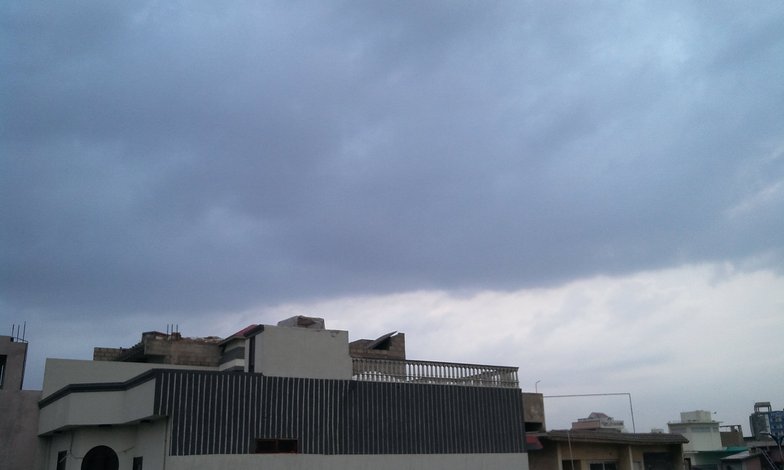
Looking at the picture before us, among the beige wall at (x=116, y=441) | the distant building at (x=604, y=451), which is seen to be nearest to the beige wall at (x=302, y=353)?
the beige wall at (x=116, y=441)

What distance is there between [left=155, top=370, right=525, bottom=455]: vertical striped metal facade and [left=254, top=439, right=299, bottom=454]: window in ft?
0.55

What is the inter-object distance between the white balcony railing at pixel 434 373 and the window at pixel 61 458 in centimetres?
1035

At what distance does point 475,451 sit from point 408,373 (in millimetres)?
4026

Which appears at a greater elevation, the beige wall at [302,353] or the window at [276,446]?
the beige wall at [302,353]

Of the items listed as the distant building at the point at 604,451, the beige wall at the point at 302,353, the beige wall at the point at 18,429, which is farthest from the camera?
the distant building at the point at 604,451

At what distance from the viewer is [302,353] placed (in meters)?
23.6

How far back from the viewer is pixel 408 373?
25.1 metres

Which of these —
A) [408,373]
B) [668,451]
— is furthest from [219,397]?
[668,451]

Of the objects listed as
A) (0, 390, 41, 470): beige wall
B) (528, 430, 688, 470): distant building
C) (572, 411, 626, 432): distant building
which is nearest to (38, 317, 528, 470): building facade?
(0, 390, 41, 470): beige wall

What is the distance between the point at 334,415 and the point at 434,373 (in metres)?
4.71

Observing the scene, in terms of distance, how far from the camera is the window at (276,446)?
2100 cm

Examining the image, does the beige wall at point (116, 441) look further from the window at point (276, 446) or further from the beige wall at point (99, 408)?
the window at point (276, 446)

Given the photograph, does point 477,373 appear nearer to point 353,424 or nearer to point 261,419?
point 353,424

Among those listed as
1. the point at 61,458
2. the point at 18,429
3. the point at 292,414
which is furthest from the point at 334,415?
the point at 18,429
